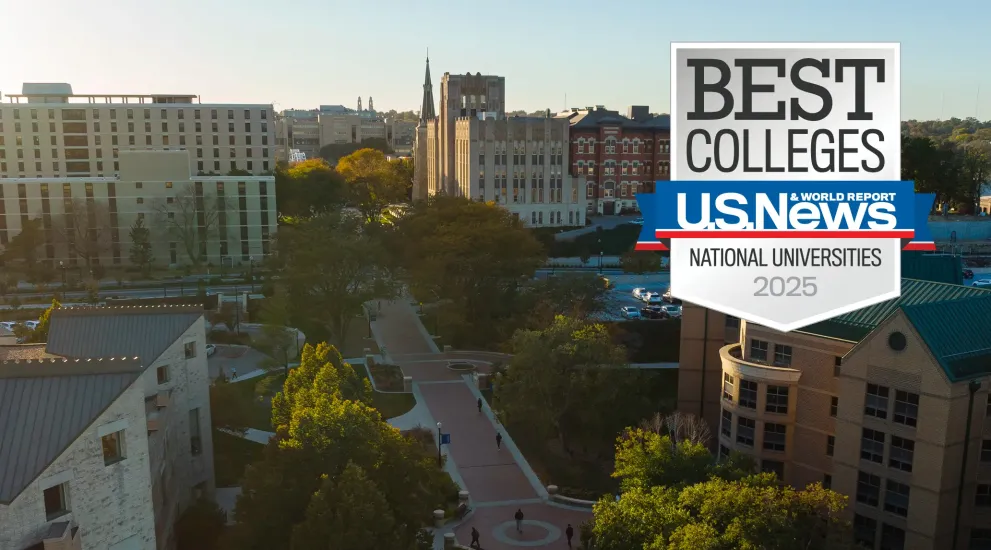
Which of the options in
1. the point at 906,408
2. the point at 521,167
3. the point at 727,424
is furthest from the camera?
the point at 521,167

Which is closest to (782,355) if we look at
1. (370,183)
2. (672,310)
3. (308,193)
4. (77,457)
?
(77,457)

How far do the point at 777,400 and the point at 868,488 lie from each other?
420cm

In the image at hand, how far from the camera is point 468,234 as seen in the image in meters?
54.0

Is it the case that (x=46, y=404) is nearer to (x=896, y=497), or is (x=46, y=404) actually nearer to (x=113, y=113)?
(x=896, y=497)

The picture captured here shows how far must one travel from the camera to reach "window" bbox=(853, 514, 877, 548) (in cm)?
2567

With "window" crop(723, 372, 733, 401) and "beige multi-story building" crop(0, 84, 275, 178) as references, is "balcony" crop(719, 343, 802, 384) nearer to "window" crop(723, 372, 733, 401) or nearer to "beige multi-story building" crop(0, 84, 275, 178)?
"window" crop(723, 372, 733, 401)

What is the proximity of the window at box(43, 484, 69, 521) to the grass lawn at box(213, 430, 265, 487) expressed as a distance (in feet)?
43.9

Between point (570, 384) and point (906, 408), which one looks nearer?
point (906, 408)

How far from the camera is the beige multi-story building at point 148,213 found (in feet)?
241

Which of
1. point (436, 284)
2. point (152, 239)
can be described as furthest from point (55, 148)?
point (436, 284)

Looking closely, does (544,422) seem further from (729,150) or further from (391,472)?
(729,150)

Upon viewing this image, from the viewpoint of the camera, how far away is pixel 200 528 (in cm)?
2667

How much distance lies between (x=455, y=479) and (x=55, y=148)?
8119 centimetres

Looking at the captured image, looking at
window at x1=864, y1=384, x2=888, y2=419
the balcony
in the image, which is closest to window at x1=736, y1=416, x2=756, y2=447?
the balcony
